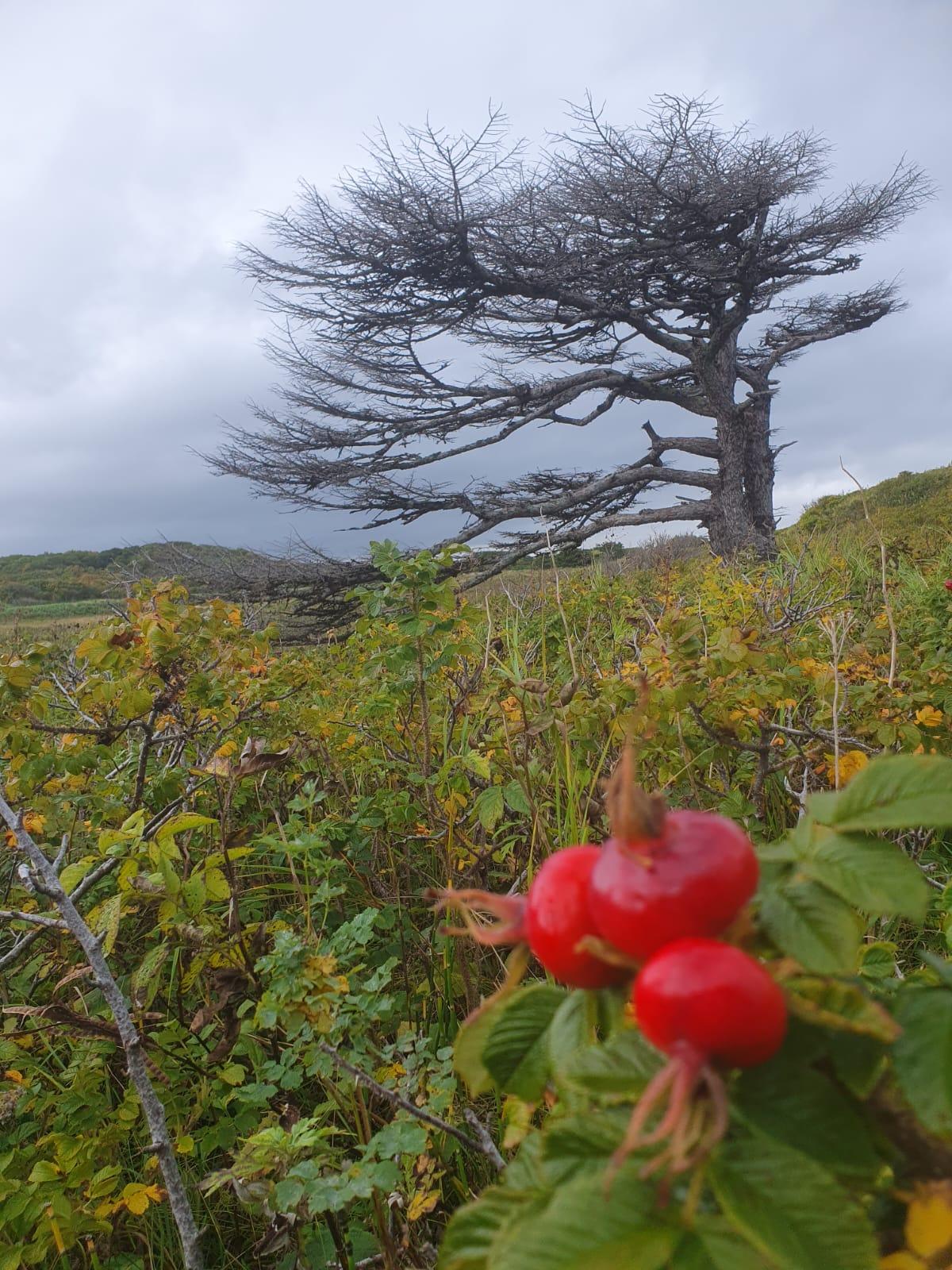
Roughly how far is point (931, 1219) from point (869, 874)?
162mm

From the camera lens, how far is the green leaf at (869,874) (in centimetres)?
41

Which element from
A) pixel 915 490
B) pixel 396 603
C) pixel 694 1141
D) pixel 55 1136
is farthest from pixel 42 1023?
pixel 915 490

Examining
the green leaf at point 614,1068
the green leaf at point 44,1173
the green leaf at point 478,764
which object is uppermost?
the green leaf at point 614,1068

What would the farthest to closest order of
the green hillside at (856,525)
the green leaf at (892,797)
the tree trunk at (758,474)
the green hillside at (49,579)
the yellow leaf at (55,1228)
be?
the green hillside at (49,579) < the tree trunk at (758,474) < the green hillside at (856,525) < the yellow leaf at (55,1228) < the green leaf at (892,797)

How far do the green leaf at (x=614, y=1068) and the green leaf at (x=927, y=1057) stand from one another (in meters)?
0.12

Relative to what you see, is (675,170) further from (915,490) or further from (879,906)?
(879,906)

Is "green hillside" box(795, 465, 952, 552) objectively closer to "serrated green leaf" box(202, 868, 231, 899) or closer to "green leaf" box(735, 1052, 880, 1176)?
"serrated green leaf" box(202, 868, 231, 899)

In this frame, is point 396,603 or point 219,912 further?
point 396,603

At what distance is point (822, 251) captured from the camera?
1248 centimetres

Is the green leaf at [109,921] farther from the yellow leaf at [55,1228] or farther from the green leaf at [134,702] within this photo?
the green leaf at [134,702]

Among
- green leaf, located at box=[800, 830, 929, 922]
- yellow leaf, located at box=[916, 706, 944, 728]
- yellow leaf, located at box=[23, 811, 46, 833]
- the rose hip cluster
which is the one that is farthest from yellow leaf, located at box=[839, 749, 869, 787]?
yellow leaf, located at box=[23, 811, 46, 833]

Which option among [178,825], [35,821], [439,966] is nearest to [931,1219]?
[178,825]

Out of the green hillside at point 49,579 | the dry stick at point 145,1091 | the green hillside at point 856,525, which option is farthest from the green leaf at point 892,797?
the green hillside at point 49,579

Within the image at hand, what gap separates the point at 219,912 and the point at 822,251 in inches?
551
